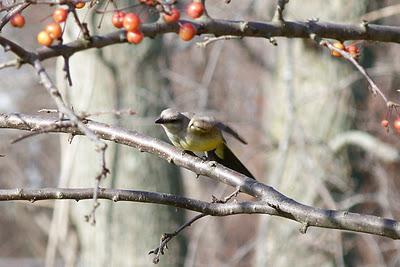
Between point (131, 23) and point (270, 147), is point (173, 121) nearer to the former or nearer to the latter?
point (131, 23)

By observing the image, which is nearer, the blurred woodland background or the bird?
the bird

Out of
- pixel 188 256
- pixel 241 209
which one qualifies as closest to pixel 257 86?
pixel 188 256

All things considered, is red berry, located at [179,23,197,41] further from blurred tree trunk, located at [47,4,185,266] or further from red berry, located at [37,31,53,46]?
blurred tree trunk, located at [47,4,185,266]

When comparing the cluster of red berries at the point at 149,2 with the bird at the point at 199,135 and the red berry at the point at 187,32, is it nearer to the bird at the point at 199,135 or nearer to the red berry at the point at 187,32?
the red berry at the point at 187,32

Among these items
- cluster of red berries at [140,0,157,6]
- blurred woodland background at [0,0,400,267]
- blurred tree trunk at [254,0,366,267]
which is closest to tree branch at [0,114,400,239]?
cluster of red berries at [140,0,157,6]

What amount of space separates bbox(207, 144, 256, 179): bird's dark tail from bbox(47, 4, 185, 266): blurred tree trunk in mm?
2996

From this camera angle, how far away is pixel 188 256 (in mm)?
7500

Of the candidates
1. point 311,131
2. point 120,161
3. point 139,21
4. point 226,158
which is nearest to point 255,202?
point 139,21

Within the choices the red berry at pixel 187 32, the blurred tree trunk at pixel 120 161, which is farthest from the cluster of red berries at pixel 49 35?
the blurred tree trunk at pixel 120 161

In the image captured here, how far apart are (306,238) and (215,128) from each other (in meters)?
3.90

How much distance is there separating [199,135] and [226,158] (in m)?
0.20

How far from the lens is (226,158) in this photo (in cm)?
391

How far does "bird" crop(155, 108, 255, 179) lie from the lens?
3770 millimetres

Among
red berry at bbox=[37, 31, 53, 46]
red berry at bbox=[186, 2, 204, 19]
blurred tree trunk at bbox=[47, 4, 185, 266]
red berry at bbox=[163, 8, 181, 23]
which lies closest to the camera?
red berry at bbox=[37, 31, 53, 46]
